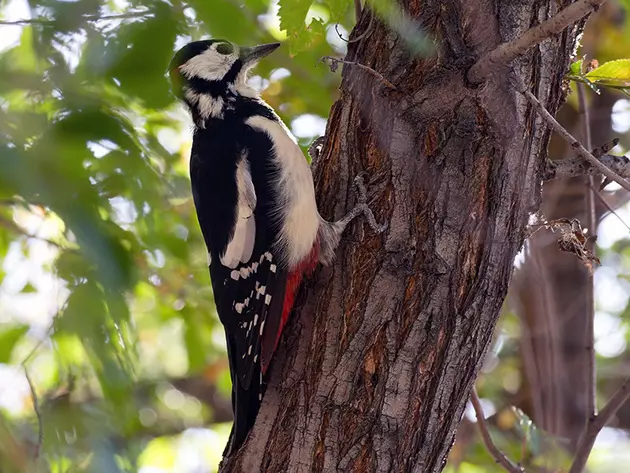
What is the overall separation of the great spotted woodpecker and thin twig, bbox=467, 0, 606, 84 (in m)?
0.46

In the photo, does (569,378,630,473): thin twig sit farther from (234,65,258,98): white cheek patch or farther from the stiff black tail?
(234,65,258,98): white cheek patch

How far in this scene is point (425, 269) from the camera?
Result: 1780mm

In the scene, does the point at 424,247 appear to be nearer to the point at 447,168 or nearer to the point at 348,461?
the point at 447,168

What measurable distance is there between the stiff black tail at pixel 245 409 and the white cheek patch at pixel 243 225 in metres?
0.43

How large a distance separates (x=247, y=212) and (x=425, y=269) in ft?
2.61

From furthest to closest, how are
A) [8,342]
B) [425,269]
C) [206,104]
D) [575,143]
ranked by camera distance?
[206,104], [8,342], [425,269], [575,143]

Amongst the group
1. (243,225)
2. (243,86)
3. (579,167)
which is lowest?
(243,225)

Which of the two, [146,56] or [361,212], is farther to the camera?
[361,212]

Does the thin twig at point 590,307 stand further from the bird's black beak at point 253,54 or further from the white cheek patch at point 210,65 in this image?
the white cheek patch at point 210,65

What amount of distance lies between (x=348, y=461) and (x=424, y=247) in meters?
0.51

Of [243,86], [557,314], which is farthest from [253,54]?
[557,314]

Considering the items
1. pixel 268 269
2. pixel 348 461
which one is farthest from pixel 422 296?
pixel 268 269

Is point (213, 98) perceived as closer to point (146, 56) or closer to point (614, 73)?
point (614, 73)

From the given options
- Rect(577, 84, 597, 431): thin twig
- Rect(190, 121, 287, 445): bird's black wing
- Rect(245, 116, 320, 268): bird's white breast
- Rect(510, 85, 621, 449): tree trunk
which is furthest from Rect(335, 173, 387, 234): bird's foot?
Rect(510, 85, 621, 449): tree trunk
